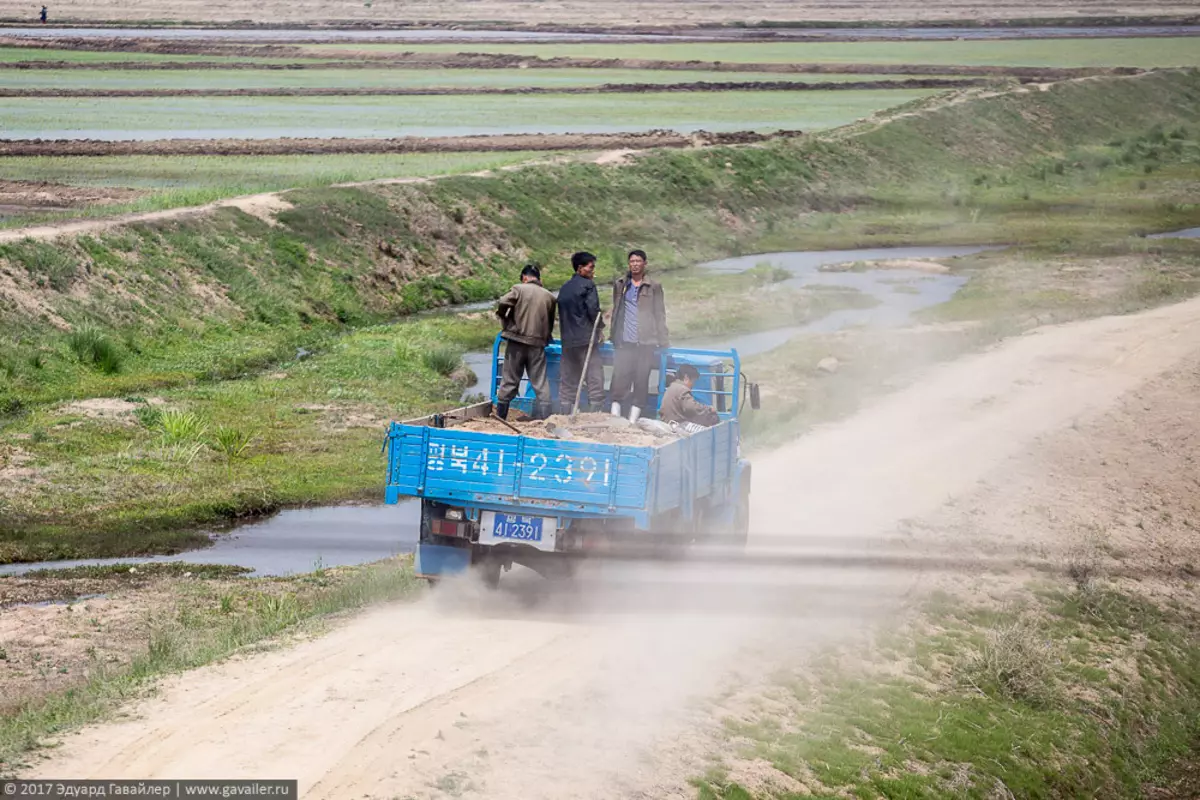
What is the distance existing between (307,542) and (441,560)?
6.62 meters

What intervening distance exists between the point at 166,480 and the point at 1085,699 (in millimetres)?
14258

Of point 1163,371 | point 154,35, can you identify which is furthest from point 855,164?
point 154,35

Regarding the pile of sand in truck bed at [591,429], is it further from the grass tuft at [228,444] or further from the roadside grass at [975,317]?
the roadside grass at [975,317]

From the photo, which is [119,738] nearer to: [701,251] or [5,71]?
[701,251]

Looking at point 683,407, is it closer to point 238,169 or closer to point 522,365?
point 522,365

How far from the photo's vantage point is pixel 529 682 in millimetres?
15109

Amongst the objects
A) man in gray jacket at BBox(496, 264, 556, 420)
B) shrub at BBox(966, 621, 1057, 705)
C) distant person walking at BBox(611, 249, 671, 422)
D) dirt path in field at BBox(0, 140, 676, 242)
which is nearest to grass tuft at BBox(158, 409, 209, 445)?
man in gray jacket at BBox(496, 264, 556, 420)

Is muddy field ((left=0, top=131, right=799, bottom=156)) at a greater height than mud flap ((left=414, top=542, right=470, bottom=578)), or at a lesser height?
greater

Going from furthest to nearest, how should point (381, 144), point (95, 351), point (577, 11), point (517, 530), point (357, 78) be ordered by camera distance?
point (577, 11) → point (357, 78) → point (381, 144) → point (95, 351) → point (517, 530)

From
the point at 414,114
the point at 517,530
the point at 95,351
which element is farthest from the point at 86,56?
the point at 517,530

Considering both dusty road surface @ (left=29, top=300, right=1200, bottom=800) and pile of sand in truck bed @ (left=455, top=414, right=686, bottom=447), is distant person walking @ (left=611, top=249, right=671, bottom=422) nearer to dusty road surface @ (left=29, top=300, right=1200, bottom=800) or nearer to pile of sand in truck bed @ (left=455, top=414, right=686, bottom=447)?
pile of sand in truck bed @ (left=455, top=414, right=686, bottom=447)

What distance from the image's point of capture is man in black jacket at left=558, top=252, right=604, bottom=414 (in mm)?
18484

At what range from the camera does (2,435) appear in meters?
27.1

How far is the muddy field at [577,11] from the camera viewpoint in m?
141
